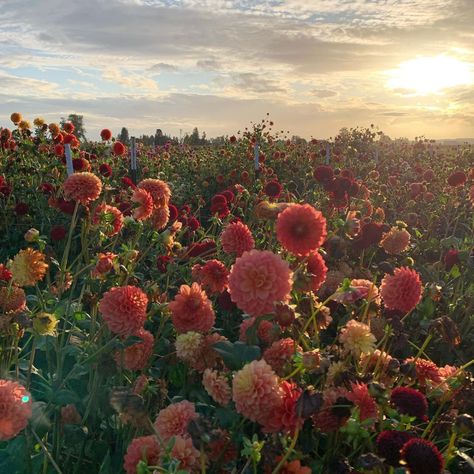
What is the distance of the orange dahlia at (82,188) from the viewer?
236cm

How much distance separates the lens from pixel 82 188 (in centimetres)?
237

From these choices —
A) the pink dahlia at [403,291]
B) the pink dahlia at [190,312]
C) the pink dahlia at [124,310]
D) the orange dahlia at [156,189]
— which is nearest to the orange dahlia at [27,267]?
the pink dahlia at [124,310]

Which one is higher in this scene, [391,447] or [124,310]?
[124,310]

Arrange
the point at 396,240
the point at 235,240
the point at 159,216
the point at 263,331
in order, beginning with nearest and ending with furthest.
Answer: the point at 263,331, the point at 235,240, the point at 159,216, the point at 396,240

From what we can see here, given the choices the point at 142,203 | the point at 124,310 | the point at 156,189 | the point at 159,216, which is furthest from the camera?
the point at 159,216

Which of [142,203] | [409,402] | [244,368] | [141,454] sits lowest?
[141,454]

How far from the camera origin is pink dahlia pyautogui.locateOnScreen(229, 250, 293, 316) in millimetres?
1471

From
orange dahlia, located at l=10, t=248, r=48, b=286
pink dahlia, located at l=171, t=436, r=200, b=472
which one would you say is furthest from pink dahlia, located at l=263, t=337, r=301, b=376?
orange dahlia, located at l=10, t=248, r=48, b=286

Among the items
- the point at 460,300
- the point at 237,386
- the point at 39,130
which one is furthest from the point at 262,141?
the point at 237,386

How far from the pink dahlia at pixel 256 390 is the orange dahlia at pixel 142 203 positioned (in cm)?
126

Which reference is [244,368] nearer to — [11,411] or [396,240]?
[11,411]

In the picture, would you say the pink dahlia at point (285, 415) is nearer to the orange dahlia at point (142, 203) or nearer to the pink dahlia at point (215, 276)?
the pink dahlia at point (215, 276)

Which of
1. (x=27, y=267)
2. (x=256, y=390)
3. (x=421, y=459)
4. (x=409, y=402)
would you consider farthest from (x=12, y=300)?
(x=421, y=459)

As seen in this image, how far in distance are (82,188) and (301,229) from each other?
3.57 feet
